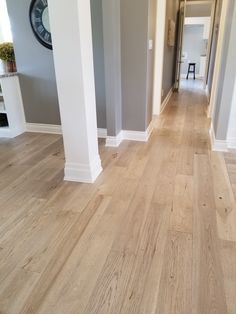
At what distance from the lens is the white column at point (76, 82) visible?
174 cm

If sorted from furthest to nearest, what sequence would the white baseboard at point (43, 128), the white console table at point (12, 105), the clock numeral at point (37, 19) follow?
the white baseboard at point (43, 128) → the white console table at point (12, 105) → the clock numeral at point (37, 19)

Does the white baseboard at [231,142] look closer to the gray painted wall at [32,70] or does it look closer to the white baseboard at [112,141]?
the white baseboard at [112,141]

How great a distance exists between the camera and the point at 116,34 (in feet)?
8.76

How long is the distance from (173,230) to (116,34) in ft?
7.24

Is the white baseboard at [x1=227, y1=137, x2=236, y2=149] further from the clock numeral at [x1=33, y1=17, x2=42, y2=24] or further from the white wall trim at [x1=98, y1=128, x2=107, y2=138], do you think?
the clock numeral at [x1=33, y1=17, x2=42, y2=24]

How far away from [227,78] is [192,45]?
900 centimetres

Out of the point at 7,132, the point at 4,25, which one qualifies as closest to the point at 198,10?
the point at 4,25

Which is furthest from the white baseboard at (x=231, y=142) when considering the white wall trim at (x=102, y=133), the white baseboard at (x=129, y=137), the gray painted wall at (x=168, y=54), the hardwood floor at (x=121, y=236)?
the gray painted wall at (x=168, y=54)

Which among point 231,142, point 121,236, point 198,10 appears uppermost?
point 198,10

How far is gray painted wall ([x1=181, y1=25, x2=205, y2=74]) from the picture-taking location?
1001 centimetres

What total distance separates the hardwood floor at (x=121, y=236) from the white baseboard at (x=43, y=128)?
847mm

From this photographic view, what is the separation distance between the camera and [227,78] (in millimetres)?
2549

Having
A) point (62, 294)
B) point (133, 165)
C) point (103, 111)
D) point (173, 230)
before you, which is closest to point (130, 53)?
point (103, 111)

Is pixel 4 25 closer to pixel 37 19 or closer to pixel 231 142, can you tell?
pixel 37 19
